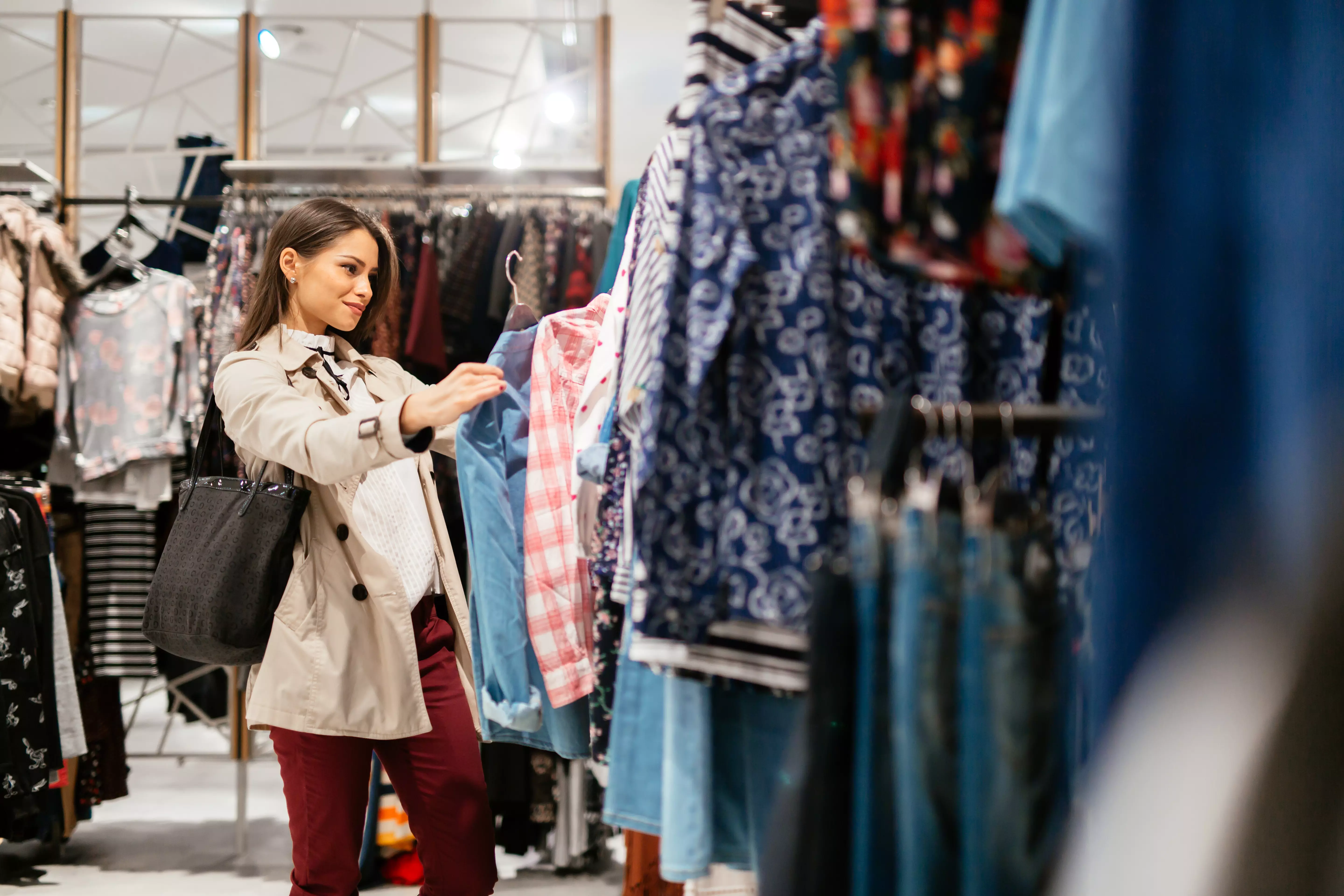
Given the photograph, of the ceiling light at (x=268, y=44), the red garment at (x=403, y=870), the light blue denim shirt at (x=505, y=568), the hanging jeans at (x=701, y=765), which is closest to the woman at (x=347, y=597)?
the light blue denim shirt at (x=505, y=568)

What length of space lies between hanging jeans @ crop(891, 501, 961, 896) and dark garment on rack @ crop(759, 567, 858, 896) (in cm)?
4

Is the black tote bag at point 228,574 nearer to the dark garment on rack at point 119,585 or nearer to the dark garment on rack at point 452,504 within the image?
the dark garment on rack at point 452,504

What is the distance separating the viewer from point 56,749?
109 inches

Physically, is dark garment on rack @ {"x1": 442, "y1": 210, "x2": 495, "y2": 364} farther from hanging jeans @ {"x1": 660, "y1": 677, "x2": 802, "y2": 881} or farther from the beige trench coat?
hanging jeans @ {"x1": 660, "y1": 677, "x2": 802, "y2": 881}

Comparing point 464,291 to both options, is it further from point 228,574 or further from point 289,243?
point 228,574

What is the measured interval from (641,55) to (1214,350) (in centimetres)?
417

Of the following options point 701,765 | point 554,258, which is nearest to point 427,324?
point 554,258

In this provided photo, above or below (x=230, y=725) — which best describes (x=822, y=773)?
above

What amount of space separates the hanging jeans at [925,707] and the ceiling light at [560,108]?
142 inches

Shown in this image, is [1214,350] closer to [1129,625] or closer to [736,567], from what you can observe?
[1129,625]

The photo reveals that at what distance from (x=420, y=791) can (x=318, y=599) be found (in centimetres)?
41

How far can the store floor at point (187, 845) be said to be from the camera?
10.00ft

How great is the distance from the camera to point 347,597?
6.24ft

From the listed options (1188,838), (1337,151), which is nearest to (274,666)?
(1188,838)
